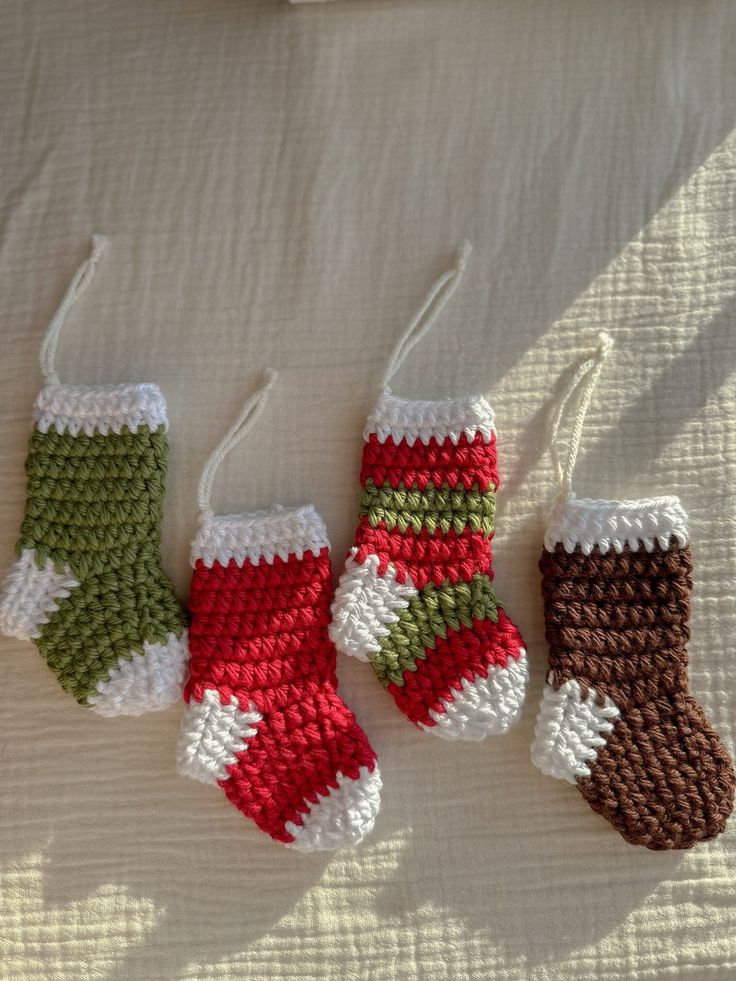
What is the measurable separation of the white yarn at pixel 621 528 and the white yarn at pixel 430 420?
0.15 meters

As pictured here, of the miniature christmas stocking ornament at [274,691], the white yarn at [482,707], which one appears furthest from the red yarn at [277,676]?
the white yarn at [482,707]

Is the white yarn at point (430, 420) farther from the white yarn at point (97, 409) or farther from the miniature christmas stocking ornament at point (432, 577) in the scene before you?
the white yarn at point (97, 409)

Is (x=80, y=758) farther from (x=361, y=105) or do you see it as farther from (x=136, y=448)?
(x=361, y=105)

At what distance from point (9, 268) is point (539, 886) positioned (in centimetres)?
104

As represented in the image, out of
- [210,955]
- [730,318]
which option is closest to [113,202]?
[730,318]

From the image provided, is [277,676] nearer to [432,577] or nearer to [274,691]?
[274,691]

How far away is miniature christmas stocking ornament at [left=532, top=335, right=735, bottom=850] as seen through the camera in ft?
3.60

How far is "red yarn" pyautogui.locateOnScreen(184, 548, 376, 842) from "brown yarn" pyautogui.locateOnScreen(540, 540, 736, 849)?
27 cm

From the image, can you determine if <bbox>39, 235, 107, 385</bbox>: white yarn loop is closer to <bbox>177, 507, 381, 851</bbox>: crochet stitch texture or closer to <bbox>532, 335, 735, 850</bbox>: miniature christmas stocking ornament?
<bbox>177, 507, 381, 851</bbox>: crochet stitch texture

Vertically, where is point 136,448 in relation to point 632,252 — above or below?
below

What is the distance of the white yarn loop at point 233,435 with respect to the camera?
117 cm

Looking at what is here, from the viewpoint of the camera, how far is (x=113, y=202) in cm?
123

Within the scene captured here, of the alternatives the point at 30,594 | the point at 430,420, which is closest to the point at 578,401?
the point at 430,420

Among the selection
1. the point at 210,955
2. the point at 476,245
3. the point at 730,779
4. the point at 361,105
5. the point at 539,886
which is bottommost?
the point at 210,955
